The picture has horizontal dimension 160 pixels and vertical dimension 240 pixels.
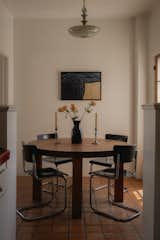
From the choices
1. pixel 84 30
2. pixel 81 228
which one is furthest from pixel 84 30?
pixel 81 228

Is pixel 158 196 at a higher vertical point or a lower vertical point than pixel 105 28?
lower

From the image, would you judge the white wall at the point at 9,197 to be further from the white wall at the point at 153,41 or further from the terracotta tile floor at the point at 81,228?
the white wall at the point at 153,41

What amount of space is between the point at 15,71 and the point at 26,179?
1.88 metres

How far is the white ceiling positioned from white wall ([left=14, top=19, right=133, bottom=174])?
24 cm

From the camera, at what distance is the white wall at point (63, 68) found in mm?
5012

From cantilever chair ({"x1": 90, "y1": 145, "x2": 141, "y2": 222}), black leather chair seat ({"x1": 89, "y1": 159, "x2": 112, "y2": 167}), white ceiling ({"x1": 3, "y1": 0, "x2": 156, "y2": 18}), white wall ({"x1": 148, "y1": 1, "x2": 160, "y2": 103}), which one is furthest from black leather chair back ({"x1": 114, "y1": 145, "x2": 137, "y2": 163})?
white ceiling ({"x1": 3, "y1": 0, "x2": 156, "y2": 18})

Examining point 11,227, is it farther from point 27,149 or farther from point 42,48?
point 42,48

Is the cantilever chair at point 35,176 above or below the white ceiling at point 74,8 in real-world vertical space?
below

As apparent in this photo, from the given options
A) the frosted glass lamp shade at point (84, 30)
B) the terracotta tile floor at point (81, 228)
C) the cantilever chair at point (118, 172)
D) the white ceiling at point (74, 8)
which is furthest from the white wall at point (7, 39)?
the cantilever chair at point (118, 172)

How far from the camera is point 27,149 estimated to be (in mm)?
3309

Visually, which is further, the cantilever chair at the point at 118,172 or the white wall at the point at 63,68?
the white wall at the point at 63,68

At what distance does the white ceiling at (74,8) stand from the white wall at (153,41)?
149 millimetres

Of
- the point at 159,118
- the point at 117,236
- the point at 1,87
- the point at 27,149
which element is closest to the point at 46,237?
the point at 117,236

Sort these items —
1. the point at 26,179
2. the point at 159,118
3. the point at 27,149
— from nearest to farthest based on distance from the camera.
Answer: the point at 159,118, the point at 27,149, the point at 26,179
